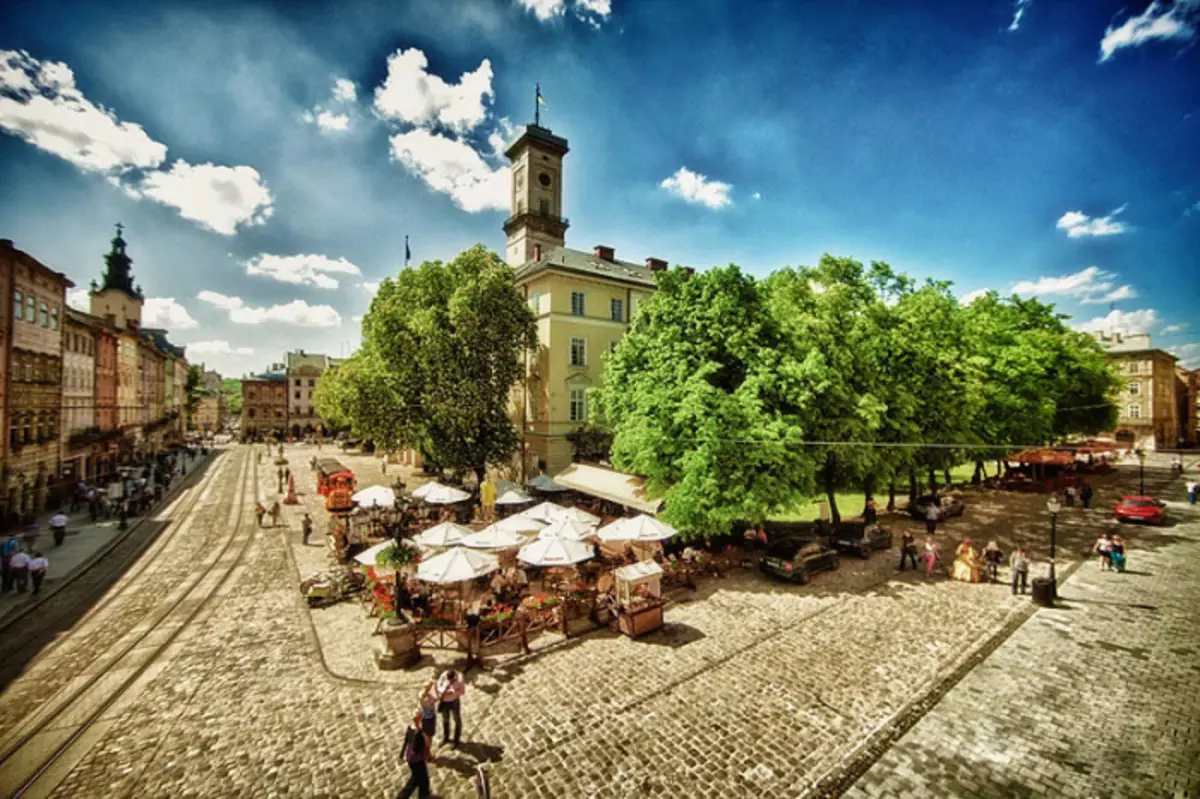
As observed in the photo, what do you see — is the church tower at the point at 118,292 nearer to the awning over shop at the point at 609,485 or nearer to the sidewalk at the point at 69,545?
the sidewalk at the point at 69,545

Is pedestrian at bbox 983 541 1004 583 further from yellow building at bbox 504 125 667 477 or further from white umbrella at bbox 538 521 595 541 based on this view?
yellow building at bbox 504 125 667 477

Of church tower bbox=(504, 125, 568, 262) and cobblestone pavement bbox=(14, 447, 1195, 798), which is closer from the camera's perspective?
cobblestone pavement bbox=(14, 447, 1195, 798)

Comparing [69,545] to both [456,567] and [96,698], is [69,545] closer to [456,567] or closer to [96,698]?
[96,698]

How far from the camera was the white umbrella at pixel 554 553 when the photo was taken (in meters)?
14.5

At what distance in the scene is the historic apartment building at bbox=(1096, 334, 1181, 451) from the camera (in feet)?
222

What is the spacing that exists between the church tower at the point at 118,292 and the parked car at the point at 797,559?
76.4 m

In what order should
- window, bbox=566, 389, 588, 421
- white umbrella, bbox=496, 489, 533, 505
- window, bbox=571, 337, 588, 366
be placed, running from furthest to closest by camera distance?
window, bbox=571, 337, 588, 366 < window, bbox=566, 389, 588, 421 < white umbrella, bbox=496, 489, 533, 505

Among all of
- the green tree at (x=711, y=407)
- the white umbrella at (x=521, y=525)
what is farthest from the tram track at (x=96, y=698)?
the green tree at (x=711, y=407)

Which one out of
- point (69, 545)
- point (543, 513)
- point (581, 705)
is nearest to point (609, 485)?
point (543, 513)

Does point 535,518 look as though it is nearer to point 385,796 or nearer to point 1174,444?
point 385,796

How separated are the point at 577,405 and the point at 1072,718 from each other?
26.8m

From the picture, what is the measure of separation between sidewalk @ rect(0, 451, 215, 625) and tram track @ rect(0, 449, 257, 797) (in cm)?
270

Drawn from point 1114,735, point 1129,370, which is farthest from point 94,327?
point 1129,370

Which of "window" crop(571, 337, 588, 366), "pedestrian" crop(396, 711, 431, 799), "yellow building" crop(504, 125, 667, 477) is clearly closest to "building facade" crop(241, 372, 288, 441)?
"yellow building" crop(504, 125, 667, 477)
